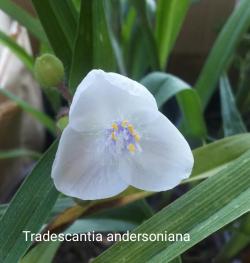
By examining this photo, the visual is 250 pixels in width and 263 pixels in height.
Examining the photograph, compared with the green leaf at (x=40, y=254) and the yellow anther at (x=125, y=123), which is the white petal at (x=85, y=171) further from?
the green leaf at (x=40, y=254)

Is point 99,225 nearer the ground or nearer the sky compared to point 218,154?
nearer the ground

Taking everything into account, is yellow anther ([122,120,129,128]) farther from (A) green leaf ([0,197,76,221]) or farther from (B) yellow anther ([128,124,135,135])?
(A) green leaf ([0,197,76,221])

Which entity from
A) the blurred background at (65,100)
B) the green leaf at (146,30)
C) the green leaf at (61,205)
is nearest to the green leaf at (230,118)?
the blurred background at (65,100)

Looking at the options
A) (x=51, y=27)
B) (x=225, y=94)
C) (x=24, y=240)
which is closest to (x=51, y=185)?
(x=24, y=240)

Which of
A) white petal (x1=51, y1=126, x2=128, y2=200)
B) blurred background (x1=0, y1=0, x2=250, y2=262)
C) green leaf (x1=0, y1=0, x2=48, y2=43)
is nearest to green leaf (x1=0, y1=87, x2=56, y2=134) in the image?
blurred background (x1=0, y1=0, x2=250, y2=262)

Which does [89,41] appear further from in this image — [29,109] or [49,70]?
[29,109]

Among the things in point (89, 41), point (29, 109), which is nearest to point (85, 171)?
point (89, 41)

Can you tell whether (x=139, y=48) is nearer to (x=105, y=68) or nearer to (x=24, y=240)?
(x=105, y=68)
